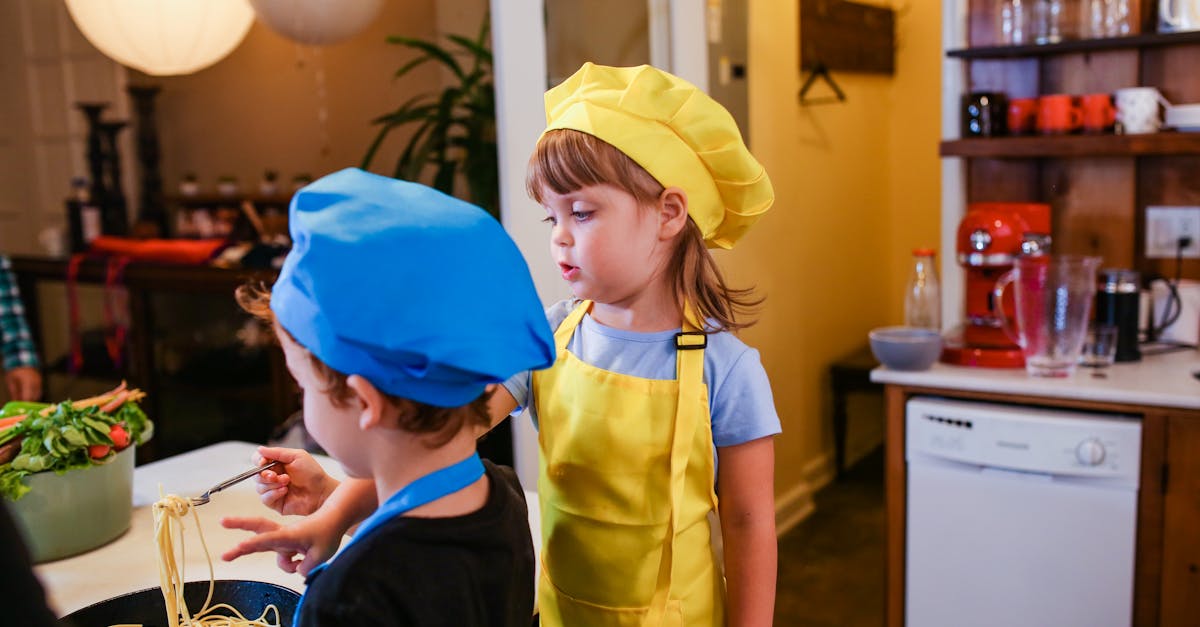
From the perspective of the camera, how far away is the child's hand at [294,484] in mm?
1118

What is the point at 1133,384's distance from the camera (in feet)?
7.23

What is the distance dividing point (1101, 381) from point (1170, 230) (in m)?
0.64

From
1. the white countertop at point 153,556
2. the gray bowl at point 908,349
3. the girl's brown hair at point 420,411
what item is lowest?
the white countertop at point 153,556

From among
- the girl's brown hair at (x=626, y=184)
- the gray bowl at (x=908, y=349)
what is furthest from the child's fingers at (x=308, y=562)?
the gray bowl at (x=908, y=349)

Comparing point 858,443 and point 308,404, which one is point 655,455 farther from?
point 858,443

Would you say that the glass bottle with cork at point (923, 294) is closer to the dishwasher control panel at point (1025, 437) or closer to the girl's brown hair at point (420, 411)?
the dishwasher control panel at point (1025, 437)

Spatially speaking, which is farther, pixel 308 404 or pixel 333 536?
pixel 333 536

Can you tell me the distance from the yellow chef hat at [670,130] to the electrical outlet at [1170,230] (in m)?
1.81

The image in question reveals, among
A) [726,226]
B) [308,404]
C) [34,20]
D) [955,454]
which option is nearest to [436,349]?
[308,404]

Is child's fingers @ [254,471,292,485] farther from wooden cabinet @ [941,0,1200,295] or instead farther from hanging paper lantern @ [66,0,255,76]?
hanging paper lantern @ [66,0,255,76]

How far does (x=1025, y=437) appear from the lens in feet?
7.30

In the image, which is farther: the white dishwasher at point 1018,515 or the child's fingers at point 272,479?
the white dishwasher at point 1018,515

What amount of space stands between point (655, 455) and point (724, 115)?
0.40 m

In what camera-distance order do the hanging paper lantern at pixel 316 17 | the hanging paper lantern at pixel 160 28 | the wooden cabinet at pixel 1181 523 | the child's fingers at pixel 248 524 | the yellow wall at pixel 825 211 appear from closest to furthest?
the child's fingers at pixel 248 524, the wooden cabinet at pixel 1181 523, the hanging paper lantern at pixel 160 28, the hanging paper lantern at pixel 316 17, the yellow wall at pixel 825 211
